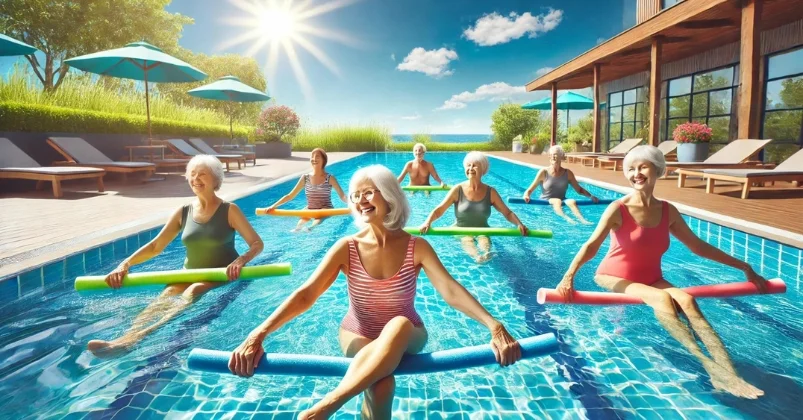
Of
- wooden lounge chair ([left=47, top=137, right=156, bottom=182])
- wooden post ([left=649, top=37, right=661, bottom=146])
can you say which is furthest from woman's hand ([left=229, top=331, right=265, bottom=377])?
wooden post ([left=649, top=37, right=661, bottom=146])

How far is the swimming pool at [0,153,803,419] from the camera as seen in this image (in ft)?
8.61

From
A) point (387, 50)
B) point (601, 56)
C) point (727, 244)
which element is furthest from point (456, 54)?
point (727, 244)

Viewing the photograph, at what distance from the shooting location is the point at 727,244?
5414mm

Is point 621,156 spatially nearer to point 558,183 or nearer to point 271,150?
point 558,183

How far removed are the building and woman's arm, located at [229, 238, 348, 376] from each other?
968 centimetres

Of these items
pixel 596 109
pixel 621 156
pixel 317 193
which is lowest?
pixel 317 193

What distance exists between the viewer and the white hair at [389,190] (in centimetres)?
211

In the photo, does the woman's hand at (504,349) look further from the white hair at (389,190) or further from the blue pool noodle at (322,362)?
the white hair at (389,190)

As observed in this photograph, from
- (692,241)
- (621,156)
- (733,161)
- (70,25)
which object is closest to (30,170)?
(692,241)

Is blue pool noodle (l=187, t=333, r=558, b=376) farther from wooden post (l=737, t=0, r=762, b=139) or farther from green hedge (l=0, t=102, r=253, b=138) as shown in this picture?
green hedge (l=0, t=102, r=253, b=138)

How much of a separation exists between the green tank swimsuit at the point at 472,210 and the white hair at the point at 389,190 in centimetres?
320

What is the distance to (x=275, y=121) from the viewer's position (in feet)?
81.3

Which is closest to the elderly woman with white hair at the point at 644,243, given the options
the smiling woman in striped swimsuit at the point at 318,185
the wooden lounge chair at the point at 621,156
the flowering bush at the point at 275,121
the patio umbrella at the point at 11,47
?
the smiling woman in striped swimsuit at the point at 318,185

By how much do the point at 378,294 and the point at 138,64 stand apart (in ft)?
41.8
